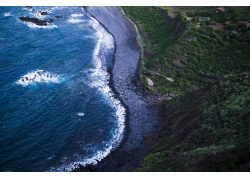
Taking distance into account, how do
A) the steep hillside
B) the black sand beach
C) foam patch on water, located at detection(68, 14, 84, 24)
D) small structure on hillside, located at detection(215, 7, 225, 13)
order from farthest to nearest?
foam patch on water, located at detection(68, 14, 84, 24) → small structure on hillside, located at detection(215, 7, 225, 13) → the black sand beach → the steep hillside

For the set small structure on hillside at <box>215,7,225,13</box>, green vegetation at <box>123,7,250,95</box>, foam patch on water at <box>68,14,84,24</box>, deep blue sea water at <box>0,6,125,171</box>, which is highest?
small structure on hillside at <box>215,7,225,13</box>

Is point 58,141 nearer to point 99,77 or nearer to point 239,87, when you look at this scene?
point 99,77

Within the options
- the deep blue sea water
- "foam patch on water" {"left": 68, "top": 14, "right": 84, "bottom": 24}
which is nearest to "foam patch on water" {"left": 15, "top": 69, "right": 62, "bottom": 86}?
the deep blue sea water

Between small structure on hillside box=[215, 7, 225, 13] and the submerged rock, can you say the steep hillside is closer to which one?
small structure on hillside box=[215, 7, 225, 13]

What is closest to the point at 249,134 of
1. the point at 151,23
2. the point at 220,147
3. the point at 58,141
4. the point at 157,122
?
the point at 220,147

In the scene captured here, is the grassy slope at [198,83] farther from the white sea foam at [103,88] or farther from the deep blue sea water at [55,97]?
the deep blue sea water at [55,97]

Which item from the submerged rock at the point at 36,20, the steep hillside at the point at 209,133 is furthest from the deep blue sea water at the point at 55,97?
the steep hillside at the point at 209,133
